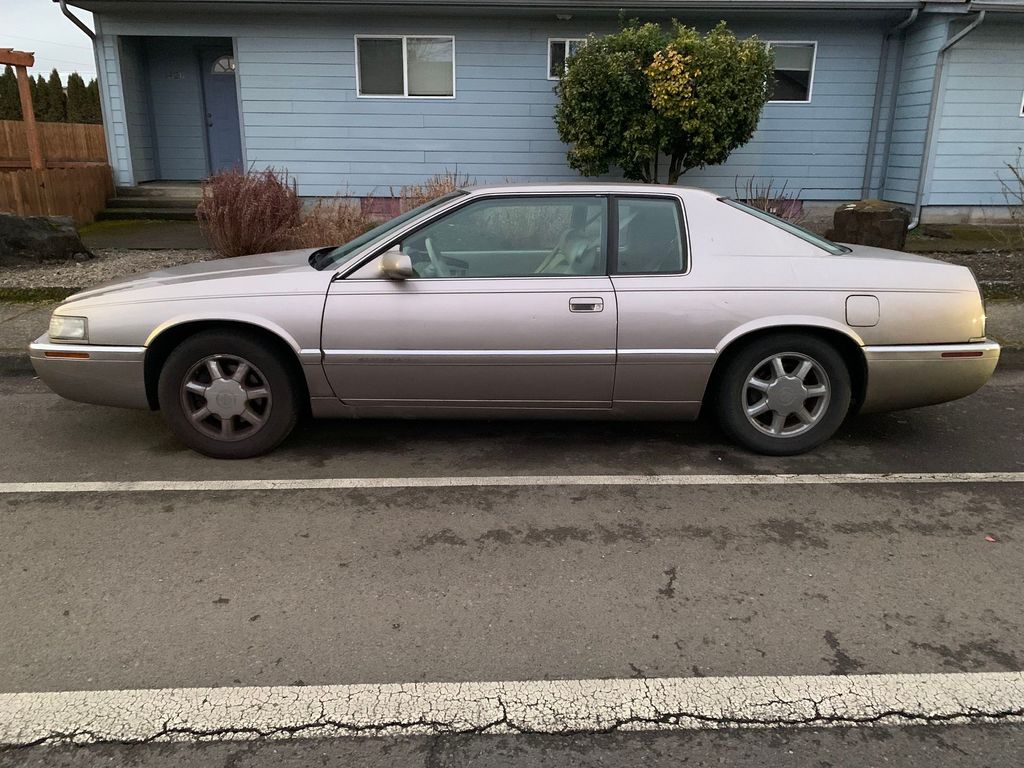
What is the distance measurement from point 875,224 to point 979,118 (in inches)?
171

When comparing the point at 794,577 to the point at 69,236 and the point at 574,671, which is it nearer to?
the point at 574,671

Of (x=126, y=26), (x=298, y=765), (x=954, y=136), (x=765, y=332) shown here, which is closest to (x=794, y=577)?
(x=765, y=332)

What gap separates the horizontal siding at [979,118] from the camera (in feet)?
37.2

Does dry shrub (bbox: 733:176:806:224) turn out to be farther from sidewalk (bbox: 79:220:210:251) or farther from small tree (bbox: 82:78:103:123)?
small tree (bbox: 82:78:103:123)

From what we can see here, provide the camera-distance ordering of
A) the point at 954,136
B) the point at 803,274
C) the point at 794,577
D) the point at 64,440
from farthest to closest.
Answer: the point at 954,136
the point at 64,440
the point at 803,274
the point at 794,577

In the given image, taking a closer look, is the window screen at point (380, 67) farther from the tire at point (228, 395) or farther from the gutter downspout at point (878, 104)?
the tire at point (228, 395)

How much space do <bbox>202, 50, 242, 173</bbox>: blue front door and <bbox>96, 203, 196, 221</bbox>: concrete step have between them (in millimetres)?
1536

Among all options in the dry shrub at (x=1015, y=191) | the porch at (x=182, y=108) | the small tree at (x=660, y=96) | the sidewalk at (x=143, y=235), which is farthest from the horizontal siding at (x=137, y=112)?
the dry shrub at (x=1015, y=191)

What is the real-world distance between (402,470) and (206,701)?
191 cm

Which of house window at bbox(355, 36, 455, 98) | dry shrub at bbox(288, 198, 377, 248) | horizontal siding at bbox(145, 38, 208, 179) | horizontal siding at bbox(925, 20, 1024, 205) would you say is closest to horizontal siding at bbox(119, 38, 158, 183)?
horizontal siding at bbox(145, 38, 208, 179)

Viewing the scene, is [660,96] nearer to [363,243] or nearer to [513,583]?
[363,243]

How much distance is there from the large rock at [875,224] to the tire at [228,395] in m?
7.48

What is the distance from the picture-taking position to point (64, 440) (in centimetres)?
464

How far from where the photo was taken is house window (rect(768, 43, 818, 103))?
39.1 ft
